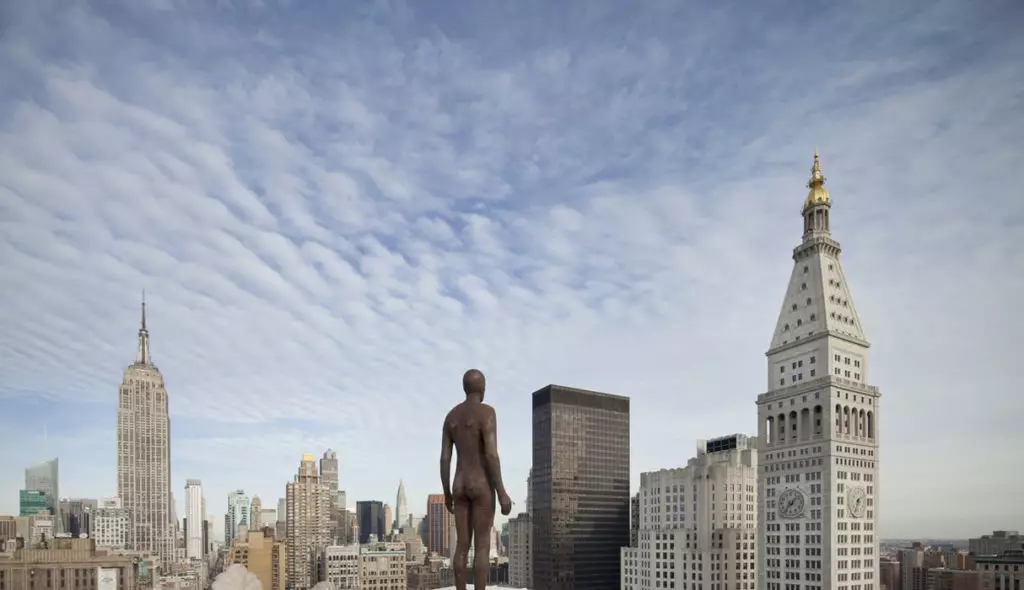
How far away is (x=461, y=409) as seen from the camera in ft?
26.9

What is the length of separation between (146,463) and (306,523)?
28157 mm

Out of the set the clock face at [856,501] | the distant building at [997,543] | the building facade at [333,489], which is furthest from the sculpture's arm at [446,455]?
the building facade at [333,489]

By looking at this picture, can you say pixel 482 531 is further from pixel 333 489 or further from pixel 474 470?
pixel 333 489

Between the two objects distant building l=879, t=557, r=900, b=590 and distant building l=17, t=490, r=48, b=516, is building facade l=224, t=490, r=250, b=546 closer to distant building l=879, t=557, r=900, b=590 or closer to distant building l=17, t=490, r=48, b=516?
distant building l=17, t=490, r=48, b=516

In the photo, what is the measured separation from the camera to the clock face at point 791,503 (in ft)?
118

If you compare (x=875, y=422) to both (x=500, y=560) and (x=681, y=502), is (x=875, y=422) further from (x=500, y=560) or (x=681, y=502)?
(x=500, y=560)

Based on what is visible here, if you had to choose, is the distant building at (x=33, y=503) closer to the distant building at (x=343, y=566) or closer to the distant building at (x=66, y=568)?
the distant building at (x=66, y=568)

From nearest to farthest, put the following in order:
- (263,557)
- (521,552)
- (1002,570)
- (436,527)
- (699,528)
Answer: (1002,570), (699,528), (263,557), (521,552), (436,527)

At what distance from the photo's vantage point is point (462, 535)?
8.39m

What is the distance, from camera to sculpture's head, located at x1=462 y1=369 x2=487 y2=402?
828 cm

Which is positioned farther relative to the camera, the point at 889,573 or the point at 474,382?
the point at 889,573

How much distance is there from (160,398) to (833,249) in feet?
233

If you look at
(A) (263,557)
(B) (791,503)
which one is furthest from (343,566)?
(B) (791,503)

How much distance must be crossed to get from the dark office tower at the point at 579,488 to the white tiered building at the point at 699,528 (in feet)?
100
